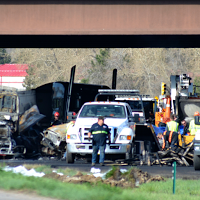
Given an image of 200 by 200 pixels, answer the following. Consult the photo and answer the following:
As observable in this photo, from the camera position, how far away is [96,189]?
8562mm

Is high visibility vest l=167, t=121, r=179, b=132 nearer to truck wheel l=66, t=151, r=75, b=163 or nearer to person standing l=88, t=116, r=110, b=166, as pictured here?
person standing l=88, t=116, r=110, b=166

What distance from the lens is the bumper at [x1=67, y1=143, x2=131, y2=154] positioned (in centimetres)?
1474

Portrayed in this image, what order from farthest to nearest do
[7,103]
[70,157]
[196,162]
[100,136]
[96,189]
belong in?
[7,103]
[70,157]
[100,136]
[196,162]
[96,189]

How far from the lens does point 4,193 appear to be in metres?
8.16

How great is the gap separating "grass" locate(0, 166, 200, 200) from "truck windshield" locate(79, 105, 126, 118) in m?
5.58

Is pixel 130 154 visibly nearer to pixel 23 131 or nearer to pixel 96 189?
pixel 23 131

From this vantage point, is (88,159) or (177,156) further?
(88,159)

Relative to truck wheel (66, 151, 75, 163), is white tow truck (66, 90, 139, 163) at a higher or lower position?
higher

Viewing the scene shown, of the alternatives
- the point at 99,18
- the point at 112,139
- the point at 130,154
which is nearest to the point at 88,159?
the point at 112,139

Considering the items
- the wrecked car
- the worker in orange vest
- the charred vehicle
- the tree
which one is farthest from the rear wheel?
the tree

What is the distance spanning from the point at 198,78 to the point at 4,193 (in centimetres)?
4124

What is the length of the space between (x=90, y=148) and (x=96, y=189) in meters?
6.47

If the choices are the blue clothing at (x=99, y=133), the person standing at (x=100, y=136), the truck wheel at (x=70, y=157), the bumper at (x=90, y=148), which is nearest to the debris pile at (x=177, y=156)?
the bumper at (x=90, y=148)

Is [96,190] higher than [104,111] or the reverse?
the reverse
